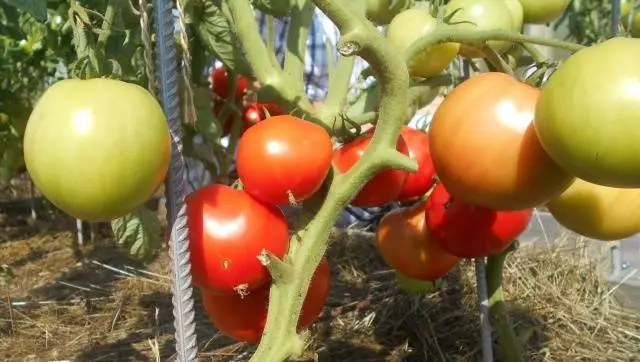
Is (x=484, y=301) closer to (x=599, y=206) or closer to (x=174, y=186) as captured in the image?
(x=599, y=206)

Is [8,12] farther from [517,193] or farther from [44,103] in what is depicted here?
[517,193]

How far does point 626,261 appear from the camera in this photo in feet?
6.35

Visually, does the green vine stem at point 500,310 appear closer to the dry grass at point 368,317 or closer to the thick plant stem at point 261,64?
the dry grass at point 368,317

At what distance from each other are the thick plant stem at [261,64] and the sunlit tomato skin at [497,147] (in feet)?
0.70

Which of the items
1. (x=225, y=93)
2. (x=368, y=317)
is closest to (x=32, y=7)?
(x=225, y=93)

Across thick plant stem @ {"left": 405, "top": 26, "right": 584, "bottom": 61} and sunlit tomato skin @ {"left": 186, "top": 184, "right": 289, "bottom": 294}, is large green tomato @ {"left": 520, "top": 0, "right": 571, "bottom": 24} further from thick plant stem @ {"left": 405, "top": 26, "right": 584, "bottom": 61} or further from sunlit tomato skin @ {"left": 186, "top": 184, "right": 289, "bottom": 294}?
sunlit tomato skin @ {"left": 186, "top": 184, "right": 289, "bottom": 294}

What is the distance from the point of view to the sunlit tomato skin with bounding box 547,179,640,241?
707 mm

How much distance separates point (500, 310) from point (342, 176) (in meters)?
0.52

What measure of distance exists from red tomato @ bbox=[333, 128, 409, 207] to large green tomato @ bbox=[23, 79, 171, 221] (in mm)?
202

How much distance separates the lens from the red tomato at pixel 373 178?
0.67m

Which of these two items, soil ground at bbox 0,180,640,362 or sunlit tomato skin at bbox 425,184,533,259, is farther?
soil ground at bbox 0,180,640,362

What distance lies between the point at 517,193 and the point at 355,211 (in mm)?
2082

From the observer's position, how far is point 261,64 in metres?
0.73

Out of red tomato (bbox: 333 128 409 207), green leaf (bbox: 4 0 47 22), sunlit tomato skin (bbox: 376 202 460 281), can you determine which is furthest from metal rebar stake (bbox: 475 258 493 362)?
green leaf (bbox: 4 0 47 22)
